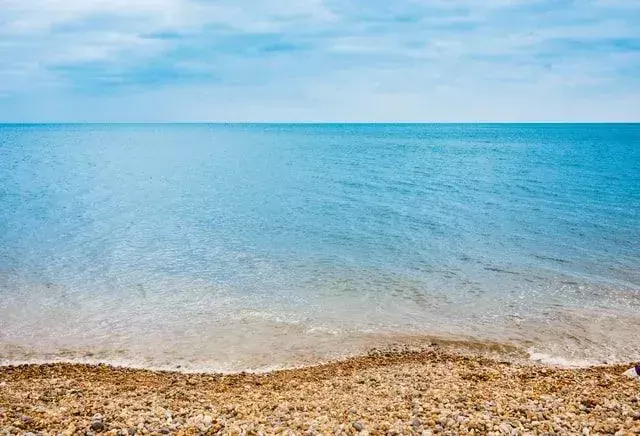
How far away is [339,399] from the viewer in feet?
38.8

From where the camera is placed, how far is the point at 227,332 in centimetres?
1739

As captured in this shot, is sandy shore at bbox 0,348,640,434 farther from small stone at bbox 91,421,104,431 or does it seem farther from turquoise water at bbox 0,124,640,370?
turquoise water at bbox 0,124,640,370

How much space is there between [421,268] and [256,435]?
15.6 metres

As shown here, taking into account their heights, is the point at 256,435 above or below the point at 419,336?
above

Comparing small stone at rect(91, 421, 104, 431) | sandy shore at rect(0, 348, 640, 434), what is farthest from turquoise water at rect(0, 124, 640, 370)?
small stone at rect(91, 421, 104, 431)

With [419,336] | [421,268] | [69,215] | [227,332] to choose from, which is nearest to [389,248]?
[421,268]

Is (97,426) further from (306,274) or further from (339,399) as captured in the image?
(306,274)

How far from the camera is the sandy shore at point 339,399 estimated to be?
9641 mm

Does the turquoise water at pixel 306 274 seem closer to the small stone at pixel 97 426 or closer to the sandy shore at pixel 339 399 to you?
the sandy shore at pixel 339 399

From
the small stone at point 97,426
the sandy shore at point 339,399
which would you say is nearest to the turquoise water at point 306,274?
the sandy shore at point 339,399

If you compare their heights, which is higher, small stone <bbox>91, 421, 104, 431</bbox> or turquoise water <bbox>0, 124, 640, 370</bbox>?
small stone <bbox>91, 421, 104, 431</bbox>

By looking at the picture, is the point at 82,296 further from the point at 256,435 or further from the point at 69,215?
the point at 69,215

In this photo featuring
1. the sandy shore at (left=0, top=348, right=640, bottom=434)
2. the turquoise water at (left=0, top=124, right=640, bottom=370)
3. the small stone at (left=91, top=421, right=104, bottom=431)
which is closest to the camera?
the small stone at (left=91, top=421, right=104, bottom=431)

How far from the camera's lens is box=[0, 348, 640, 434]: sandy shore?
9.64 meters
